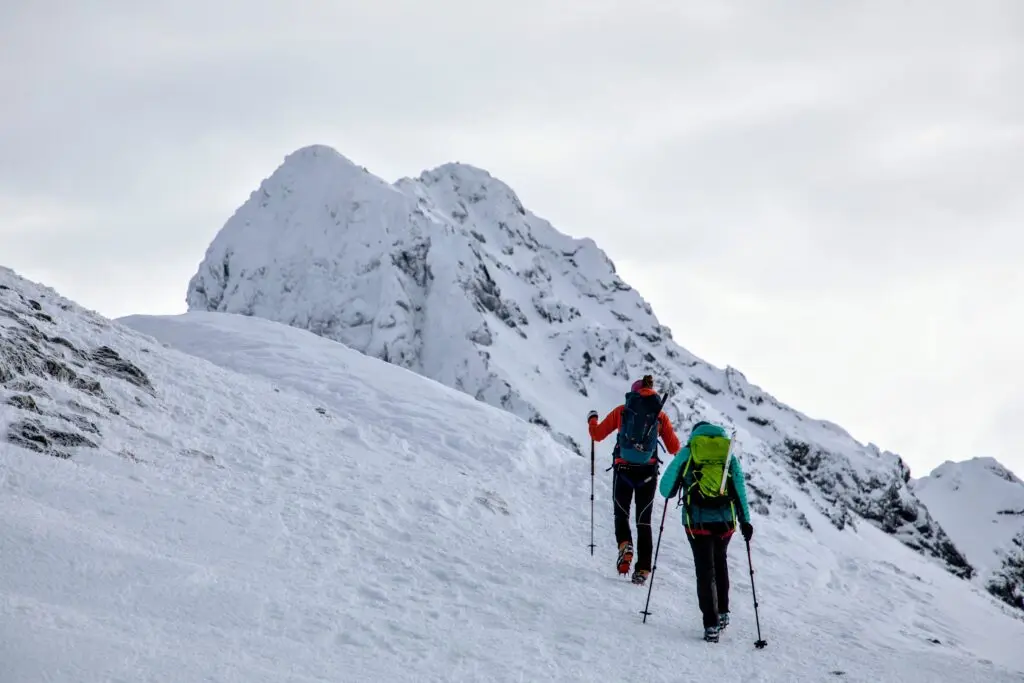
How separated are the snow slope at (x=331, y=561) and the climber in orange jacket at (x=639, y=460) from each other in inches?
23.3

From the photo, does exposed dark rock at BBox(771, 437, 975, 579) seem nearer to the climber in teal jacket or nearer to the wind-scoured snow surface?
the wind-scoured snow surface

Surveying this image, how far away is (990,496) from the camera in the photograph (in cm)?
13838

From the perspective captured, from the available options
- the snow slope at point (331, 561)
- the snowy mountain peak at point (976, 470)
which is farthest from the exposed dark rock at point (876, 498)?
the snow slope at point (331, 561)

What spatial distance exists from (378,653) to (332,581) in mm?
1552

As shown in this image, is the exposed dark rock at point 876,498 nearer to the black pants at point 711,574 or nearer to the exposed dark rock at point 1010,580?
the exposed dark rock at point 1010,580

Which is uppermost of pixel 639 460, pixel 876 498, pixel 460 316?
pixel 460 316

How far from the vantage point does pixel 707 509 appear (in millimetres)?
7992

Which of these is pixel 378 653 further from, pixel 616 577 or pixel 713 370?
pixel 713 370

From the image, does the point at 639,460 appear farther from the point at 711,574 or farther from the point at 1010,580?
the point at 1010,580

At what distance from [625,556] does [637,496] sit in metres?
0.73

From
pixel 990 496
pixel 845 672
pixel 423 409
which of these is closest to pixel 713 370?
pixel 990 496

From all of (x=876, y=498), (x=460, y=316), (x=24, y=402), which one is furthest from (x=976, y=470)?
(x=24, y=402)

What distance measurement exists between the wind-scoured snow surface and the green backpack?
49.8 m

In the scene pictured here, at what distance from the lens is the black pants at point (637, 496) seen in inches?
371
